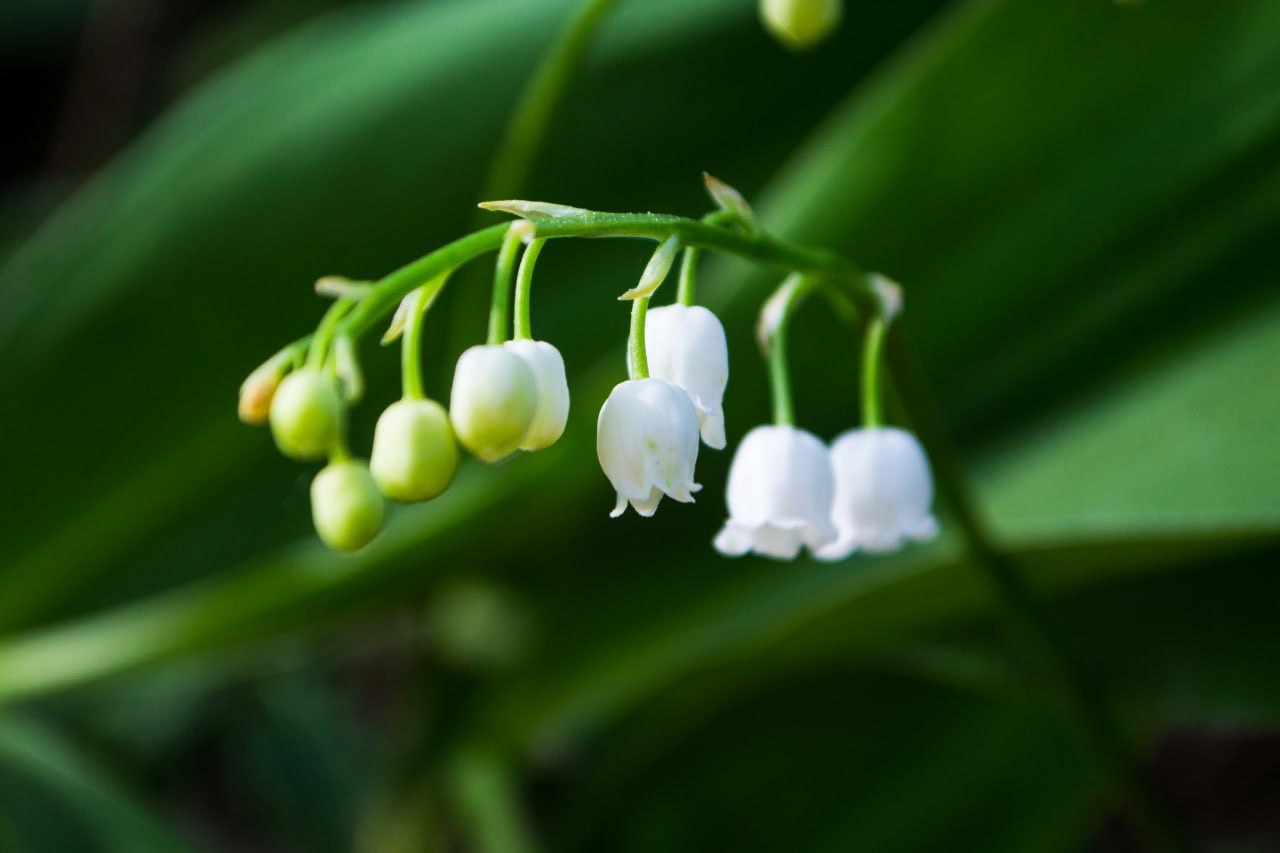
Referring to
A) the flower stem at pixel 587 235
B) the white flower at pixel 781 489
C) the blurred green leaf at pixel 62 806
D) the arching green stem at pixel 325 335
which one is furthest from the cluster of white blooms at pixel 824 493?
the blurred green leaf at pixel 62 806

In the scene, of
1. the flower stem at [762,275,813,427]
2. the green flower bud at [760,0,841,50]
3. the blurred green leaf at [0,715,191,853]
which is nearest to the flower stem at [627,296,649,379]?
Answer: the flower stem at [762,275,813,427]

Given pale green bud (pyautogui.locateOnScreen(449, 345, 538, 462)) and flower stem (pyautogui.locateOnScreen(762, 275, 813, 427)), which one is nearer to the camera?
pale green bud (pyautogui.locateOnScreen(449, 345, 538, 462))

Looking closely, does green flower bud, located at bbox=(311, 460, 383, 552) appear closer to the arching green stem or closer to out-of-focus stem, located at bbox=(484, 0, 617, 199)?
the arching green stem

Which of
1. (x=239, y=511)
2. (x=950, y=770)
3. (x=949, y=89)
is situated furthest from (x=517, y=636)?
(x=949, y=89)

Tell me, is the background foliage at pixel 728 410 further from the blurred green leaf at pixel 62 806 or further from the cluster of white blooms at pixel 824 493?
the cluster of white blooms at pixel 824 493

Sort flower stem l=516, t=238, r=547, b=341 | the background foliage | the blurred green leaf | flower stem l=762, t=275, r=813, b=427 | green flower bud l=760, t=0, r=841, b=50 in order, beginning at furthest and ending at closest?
the blurred green leaf, the background foliage, green flower bud l=760, t=0, r=841, b=50, flower stem l=762, t=275, r=813, b=427, flower stem l=516, t=238, r=547, b=341

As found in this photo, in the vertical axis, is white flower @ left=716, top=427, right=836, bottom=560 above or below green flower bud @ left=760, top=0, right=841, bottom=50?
below

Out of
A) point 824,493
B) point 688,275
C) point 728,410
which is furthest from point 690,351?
point 728,410

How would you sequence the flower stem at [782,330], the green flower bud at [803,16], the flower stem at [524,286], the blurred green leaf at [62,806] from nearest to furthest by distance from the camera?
the flower stem at [524,286] < the flower stem at [782,330] < the green flower bud at [803,16] < the blurred green leaf at [62,806]
